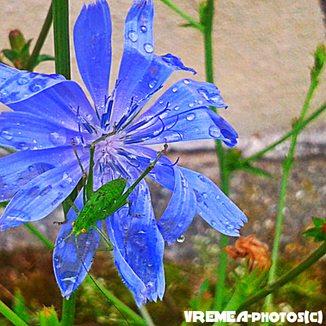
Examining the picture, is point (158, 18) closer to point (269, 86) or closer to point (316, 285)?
point (269, 86)

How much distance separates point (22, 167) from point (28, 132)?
3cm

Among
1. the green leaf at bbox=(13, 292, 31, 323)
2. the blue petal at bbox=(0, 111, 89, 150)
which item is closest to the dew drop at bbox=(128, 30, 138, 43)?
the blue petal at bbox=(0, 111, 89, 150)

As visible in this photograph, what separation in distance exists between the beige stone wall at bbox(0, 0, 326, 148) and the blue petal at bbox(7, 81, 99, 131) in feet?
5.39

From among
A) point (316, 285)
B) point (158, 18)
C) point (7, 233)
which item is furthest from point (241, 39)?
point (7, 233)

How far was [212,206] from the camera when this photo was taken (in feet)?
1.66

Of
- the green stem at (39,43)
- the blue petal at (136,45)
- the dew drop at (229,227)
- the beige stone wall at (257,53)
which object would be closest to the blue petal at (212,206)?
the dew drop at (229,227)

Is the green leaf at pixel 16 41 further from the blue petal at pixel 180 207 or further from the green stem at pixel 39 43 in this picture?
the blue petal at pixel 180 207

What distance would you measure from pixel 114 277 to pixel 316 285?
2.10 ft

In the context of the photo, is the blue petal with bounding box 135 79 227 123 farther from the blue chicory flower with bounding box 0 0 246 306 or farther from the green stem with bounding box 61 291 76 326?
the green stem with bounding box 61 291 76 326

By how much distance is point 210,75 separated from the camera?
0.89 m

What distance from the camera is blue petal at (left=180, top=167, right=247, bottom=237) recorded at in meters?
0.50

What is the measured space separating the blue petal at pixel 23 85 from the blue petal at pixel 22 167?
A: 0.21 ft

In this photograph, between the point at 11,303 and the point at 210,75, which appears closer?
the point at 210,75

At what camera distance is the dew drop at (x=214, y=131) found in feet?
1.55
